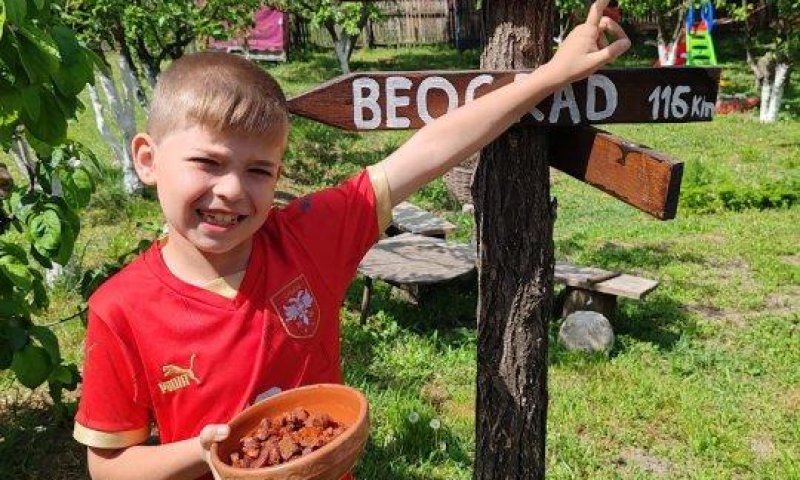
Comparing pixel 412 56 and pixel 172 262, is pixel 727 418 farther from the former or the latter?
pixel 412 56

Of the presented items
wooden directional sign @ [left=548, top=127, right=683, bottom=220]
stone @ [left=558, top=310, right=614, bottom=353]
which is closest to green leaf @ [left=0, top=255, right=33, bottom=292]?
wooden directional sign @ [left=548, top=127, right=683, bottom=220]

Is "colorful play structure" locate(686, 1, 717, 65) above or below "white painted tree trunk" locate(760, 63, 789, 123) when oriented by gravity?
above

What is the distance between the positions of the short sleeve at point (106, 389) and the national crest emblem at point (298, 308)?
1.06 ft

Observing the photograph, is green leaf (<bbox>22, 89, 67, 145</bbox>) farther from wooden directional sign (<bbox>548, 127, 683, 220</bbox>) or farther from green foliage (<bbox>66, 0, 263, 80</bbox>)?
green foliage (<bbox>66, 0, 263, 80</bbox>)

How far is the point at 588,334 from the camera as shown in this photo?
16.8 feet

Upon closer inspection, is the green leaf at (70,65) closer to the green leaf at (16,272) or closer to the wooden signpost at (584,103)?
the wooden signpost at (584,103)

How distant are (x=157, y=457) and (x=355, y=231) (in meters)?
0.67

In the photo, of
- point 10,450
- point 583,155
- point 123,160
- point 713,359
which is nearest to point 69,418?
point 10,450

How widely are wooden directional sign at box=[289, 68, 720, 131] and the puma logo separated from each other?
71 centimetres

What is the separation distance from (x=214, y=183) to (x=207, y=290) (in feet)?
0.81

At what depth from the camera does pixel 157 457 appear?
156 cm

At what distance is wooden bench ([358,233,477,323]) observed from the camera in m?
5.70

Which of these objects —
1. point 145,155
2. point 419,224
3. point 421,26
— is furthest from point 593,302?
point 421,26

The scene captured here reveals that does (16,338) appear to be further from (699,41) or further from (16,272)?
(699,41)
